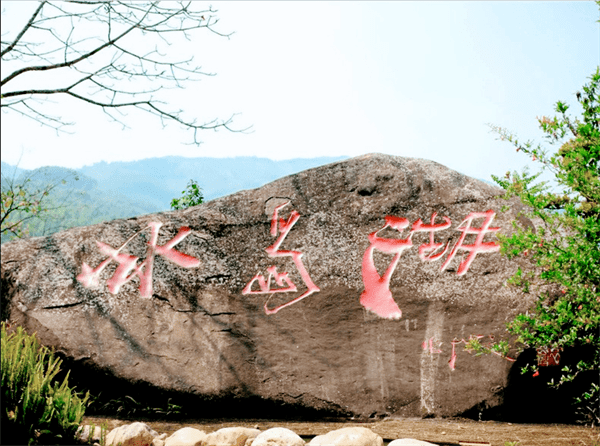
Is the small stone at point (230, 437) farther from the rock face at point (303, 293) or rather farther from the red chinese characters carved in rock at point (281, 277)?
the red chinese characters carved in rock at point (281, 277)

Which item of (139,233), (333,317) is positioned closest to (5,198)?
(139,233)

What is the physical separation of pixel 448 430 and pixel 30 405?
333 centimetres

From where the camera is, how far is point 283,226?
5438mm

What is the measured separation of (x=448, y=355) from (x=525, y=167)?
1932 millimetres

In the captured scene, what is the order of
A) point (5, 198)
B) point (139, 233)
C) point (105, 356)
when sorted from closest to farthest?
1. point (105, 356)
2. point (139, 233)
3. point (5, 198)

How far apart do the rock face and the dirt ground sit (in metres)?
0.15

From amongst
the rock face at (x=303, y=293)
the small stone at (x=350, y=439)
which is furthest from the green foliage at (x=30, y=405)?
the rock face at (x=303, y=293)

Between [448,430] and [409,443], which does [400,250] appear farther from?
[409,443]

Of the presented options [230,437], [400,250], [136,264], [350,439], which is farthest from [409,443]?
[136,264]

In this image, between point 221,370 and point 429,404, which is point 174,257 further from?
point 429,404

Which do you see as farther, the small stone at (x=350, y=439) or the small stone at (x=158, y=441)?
the small stone at (x=158, y=441)

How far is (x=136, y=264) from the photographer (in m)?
5.50

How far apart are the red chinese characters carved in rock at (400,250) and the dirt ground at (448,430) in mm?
993

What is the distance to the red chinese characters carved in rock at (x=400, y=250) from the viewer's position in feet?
16.8
